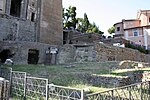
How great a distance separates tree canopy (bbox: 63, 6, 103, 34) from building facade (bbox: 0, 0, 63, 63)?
13288mm

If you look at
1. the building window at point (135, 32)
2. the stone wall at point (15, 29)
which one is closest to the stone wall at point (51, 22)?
the stone wall at point (15, 29)

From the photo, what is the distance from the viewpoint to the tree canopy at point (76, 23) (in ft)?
144

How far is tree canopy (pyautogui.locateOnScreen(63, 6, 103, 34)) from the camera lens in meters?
43.9

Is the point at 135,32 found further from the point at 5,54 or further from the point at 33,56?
the point at 5,54

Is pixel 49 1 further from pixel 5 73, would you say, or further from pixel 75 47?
pixel 5 73

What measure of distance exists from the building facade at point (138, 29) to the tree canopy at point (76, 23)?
20.2ft

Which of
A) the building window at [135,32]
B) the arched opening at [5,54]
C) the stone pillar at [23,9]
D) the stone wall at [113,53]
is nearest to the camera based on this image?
the arched opening at [5,54]

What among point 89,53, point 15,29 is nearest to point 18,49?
point 15,29

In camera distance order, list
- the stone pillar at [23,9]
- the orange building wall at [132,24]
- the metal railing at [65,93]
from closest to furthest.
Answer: the metal railing at [65,93] < the stone pillar at [23,9] < the orange building wall at [132,24]

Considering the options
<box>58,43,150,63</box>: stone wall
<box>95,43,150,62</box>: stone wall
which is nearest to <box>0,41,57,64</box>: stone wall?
<box>58,43,150,63</box>: stone wall

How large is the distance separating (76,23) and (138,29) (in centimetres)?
1276

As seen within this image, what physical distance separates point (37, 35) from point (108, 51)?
9.02m

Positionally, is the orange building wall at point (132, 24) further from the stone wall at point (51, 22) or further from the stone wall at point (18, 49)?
the stone wall at point (18, 49)

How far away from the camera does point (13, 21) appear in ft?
79.6
